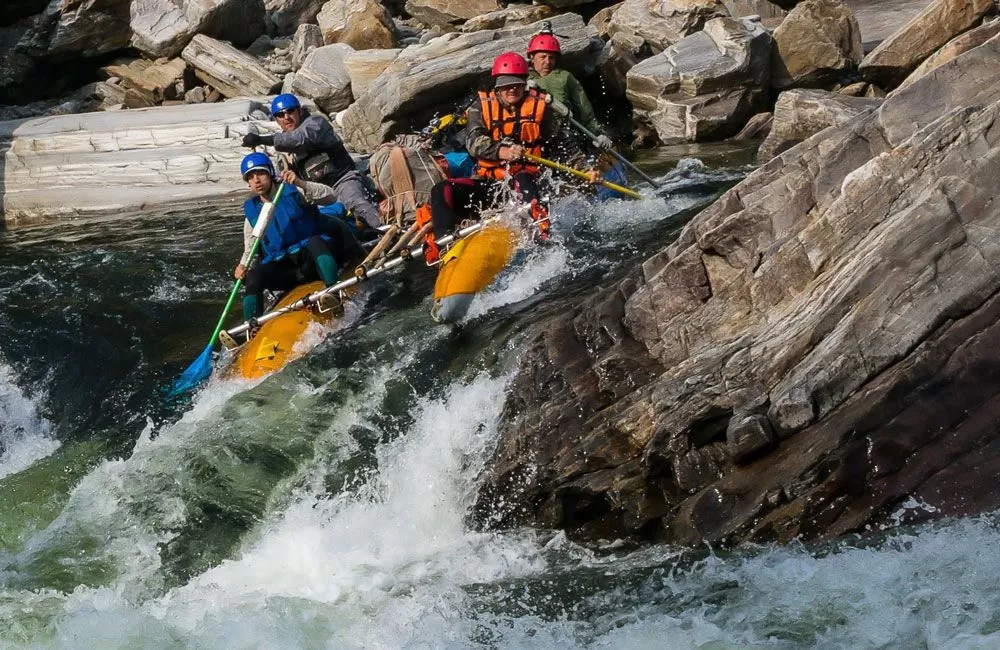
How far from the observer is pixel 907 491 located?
4715 millimetres

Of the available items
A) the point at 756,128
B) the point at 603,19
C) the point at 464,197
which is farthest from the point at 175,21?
the point at 464,197

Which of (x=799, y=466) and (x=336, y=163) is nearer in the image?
(x=799, y=466)

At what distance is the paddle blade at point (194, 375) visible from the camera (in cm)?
770

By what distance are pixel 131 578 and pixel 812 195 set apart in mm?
4155

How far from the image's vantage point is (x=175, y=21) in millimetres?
17297

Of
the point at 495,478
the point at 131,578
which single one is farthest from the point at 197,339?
the point at 495,478

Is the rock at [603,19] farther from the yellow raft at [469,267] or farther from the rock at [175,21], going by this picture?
the yellow raft at [469,267]

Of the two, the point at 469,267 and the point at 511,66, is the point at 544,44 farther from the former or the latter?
the point at 469,267

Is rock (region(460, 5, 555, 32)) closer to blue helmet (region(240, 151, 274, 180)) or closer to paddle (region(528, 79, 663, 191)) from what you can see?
paddle (region(528, 79, 663, 191))

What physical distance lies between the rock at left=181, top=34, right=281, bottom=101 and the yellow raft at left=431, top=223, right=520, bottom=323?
890cm

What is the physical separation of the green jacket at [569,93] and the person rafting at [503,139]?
92 centimetres

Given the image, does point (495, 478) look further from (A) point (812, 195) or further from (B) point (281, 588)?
(A) point (812, 195)

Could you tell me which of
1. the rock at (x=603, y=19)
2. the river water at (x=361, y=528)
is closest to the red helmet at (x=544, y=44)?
the river water at (x=361, y=528)

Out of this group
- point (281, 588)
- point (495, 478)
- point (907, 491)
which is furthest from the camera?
point (495, 478)
